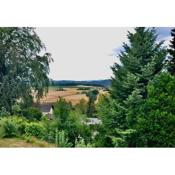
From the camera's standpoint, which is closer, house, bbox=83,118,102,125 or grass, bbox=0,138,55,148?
grass, bbox=0,138,55,148

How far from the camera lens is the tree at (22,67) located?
1114 cm

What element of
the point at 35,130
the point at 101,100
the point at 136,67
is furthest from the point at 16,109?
the point at 136,67

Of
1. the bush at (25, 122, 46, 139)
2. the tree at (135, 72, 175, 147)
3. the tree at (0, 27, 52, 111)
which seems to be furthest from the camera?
the tree at (0, 27, 52, 111)

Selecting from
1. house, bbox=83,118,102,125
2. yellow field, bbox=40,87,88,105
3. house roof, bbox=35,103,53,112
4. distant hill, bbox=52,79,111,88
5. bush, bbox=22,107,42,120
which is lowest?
house, bbox=83,118,102,125

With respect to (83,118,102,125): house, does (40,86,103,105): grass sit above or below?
above

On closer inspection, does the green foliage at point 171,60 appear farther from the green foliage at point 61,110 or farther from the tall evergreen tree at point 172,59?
the green foliage at point 61,110

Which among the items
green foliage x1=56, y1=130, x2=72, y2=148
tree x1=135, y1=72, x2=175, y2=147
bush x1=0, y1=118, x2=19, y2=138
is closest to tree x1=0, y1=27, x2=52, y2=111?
bush x1=0, y1=118, x2=19, y2=138

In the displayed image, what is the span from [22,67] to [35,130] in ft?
3.18

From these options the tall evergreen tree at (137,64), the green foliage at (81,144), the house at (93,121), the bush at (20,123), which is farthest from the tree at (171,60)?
the bush at (20,123)

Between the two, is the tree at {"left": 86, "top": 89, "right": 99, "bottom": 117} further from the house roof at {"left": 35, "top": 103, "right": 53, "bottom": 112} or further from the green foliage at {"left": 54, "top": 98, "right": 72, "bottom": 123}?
the house roof at {"left": 35, "top": 103, "right": 53, "bottom": 112}

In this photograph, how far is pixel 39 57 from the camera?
11211 millimetres

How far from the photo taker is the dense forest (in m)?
11.0

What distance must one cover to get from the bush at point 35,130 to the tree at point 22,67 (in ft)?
1.09

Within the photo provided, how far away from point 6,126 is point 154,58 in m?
2.40
